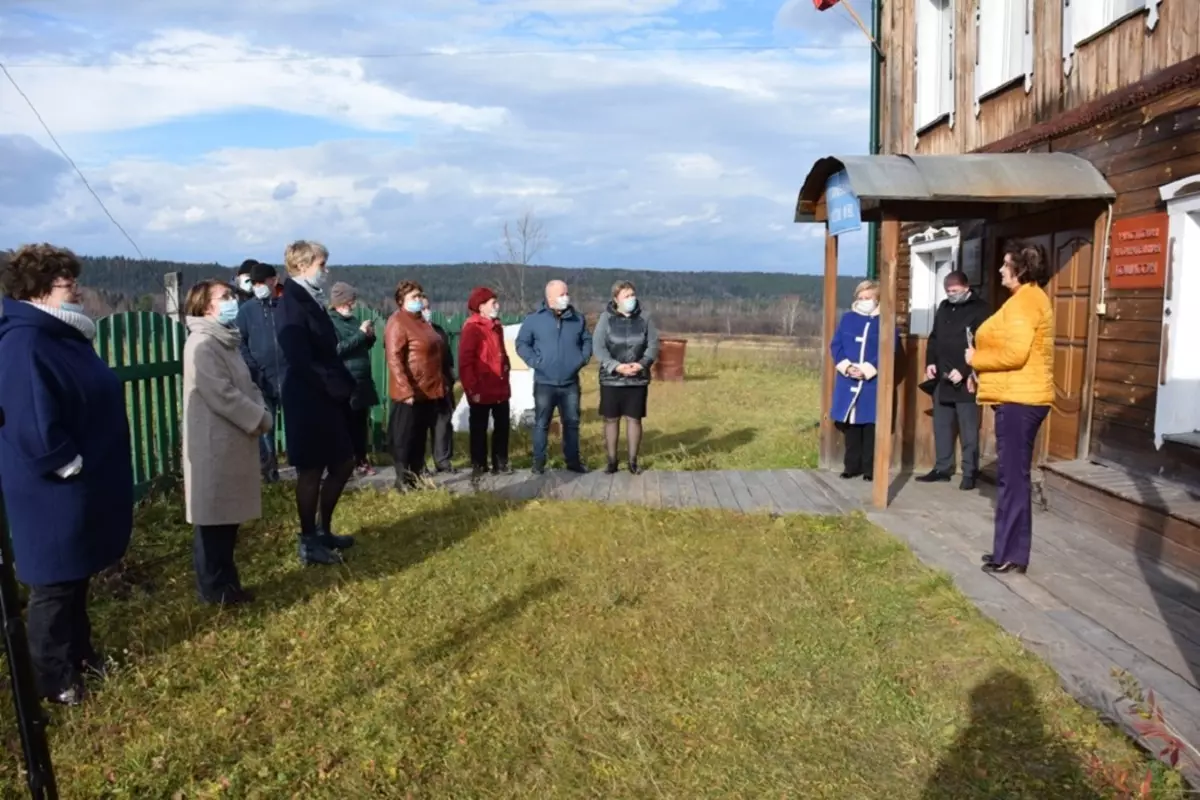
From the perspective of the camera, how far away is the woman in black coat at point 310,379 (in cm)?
502

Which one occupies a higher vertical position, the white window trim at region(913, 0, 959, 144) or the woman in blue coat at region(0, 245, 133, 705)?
the white window trim at region(913, 0, 959, 144)

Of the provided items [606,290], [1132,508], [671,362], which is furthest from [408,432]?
[606,290]

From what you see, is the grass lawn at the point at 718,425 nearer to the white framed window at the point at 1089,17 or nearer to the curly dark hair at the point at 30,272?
the white framed window at the point at 1089,17

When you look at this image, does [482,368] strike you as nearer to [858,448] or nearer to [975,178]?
[858,448]

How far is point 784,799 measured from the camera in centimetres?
304

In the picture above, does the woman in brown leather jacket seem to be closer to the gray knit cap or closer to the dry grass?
the gray knit cap

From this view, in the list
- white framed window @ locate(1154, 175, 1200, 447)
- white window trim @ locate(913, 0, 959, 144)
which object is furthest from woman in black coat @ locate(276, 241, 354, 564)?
white window trim @ locate(913, 0, 959, 144)

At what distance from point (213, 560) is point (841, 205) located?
488cm

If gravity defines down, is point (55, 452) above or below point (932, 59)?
below

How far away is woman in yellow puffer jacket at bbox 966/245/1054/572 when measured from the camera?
16.1 ft

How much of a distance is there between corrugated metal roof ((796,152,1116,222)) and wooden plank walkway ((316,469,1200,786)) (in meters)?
2.23

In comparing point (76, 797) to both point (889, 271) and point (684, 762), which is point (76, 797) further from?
point (889, 271)

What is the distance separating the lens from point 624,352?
7848 mm

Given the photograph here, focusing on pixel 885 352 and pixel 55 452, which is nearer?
pixel 55 452
